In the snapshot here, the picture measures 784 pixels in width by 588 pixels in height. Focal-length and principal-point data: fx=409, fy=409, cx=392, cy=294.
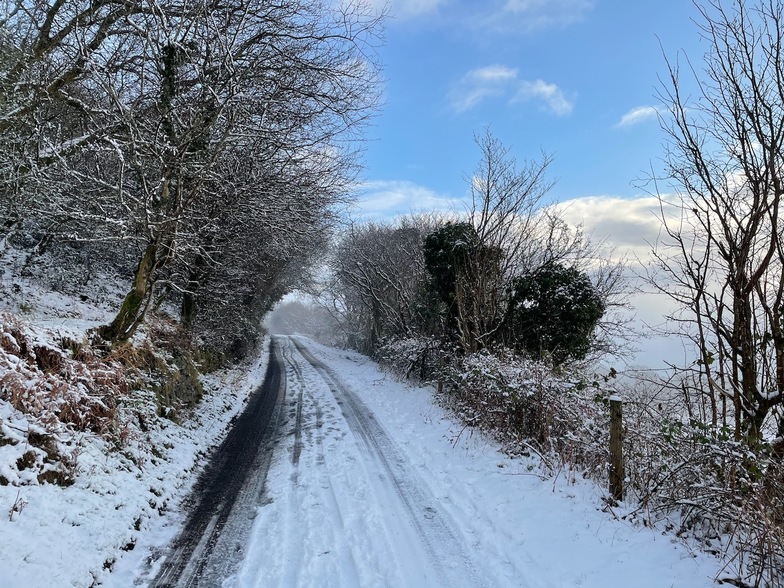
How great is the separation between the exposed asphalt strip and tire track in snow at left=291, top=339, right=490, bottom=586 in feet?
6.23

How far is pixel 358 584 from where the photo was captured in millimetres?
3686

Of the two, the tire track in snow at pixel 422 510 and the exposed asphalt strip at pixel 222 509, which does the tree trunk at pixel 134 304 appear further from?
the tire track in snow at pixel 422 510

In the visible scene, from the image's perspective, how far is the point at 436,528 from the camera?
15.6 ft

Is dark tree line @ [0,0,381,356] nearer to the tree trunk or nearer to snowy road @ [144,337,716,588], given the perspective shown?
the tree trunk

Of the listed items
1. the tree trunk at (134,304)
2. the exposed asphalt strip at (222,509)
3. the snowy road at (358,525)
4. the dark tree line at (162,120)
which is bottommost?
the exposed asphalt strip at (222,509)

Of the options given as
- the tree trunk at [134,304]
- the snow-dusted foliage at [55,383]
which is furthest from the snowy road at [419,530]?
the tree trunk at [134,304]

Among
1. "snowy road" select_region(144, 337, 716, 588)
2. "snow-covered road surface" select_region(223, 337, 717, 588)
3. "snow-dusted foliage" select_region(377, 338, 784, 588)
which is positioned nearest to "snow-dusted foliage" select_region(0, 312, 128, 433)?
"snowy road" select_region(144, 337, 716, 588)

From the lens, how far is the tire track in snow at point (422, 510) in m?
3.95

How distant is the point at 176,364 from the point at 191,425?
189 cm

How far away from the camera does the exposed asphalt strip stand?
3881 mm

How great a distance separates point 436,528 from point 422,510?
1.55ft

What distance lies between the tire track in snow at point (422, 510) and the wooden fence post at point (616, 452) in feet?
6.91

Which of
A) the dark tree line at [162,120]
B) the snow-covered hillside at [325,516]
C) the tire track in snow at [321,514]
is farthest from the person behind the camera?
the dark tree line at [162,120]

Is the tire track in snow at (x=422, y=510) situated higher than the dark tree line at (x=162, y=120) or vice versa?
the dark tree line at (x=162, y=120)
